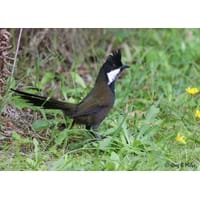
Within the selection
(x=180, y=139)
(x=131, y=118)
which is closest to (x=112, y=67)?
(x=131, y=118)

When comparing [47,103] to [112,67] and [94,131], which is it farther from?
[112,67]

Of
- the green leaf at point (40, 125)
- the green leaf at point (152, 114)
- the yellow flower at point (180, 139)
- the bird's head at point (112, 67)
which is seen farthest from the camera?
the green leaf at point (152, 114)

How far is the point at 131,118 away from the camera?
6770 mm

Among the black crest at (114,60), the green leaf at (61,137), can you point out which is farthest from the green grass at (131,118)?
the black crest at (114,60)

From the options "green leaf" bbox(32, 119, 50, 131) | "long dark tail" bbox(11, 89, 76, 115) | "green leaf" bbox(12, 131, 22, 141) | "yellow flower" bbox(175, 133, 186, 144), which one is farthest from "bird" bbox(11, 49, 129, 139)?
"yellow flower" bbox(175, 133, 186, 144)

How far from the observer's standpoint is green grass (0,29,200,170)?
5797mm

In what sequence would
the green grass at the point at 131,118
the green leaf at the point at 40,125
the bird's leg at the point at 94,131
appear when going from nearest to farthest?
1. the green grass at the point at 131,118
2. the bird's leg at the point at 94,131
3. the green leaf at the point at 40,125

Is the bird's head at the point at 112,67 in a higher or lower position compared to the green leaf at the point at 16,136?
higher

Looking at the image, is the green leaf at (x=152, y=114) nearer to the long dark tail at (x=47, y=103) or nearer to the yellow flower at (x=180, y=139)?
the yellow flower at (x=180, y=139)

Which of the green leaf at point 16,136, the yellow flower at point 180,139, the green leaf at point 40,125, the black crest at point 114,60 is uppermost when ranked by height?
the black crest at point 114,60

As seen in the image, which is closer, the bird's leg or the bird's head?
the bird's leg

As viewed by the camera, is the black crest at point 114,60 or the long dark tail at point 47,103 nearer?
the long dark tail at point 47,103

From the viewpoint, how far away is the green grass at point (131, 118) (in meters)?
5.80

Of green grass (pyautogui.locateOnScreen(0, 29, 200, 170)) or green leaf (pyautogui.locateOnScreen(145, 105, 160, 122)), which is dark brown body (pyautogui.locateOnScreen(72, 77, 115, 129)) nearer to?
green grass (pyautogui.locateOnScreen(0, 29, 200, 170))
